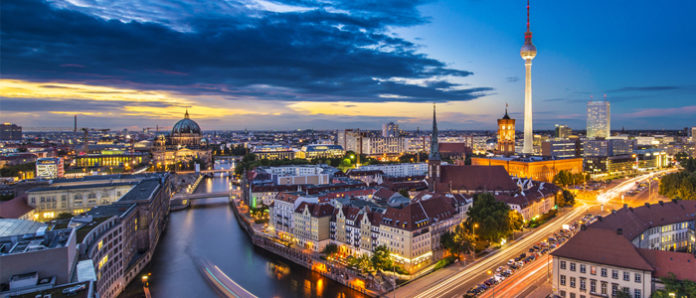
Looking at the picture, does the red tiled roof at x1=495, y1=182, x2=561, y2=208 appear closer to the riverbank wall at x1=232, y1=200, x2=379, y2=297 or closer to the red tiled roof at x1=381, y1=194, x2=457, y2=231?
the red tiled roof at x1=381, y1=194, x2=457, y2=231

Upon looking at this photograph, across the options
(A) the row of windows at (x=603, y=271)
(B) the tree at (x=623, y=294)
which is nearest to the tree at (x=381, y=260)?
(A) the row of windows at (x=603, y=271)

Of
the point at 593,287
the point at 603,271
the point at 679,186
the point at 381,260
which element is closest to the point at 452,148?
the point at 679,186

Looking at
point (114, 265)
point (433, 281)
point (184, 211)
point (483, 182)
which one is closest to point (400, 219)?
point (433, 281)

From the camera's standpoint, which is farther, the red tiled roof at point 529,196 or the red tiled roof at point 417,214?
the red tiled roof at point 529,196

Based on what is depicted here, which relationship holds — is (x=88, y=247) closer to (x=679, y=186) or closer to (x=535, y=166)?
(x=679, y=186)

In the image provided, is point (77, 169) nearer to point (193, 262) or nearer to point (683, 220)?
point (193, 262)

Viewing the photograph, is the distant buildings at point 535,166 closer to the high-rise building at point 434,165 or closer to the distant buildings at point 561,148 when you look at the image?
the high-rise building at point 434,165
